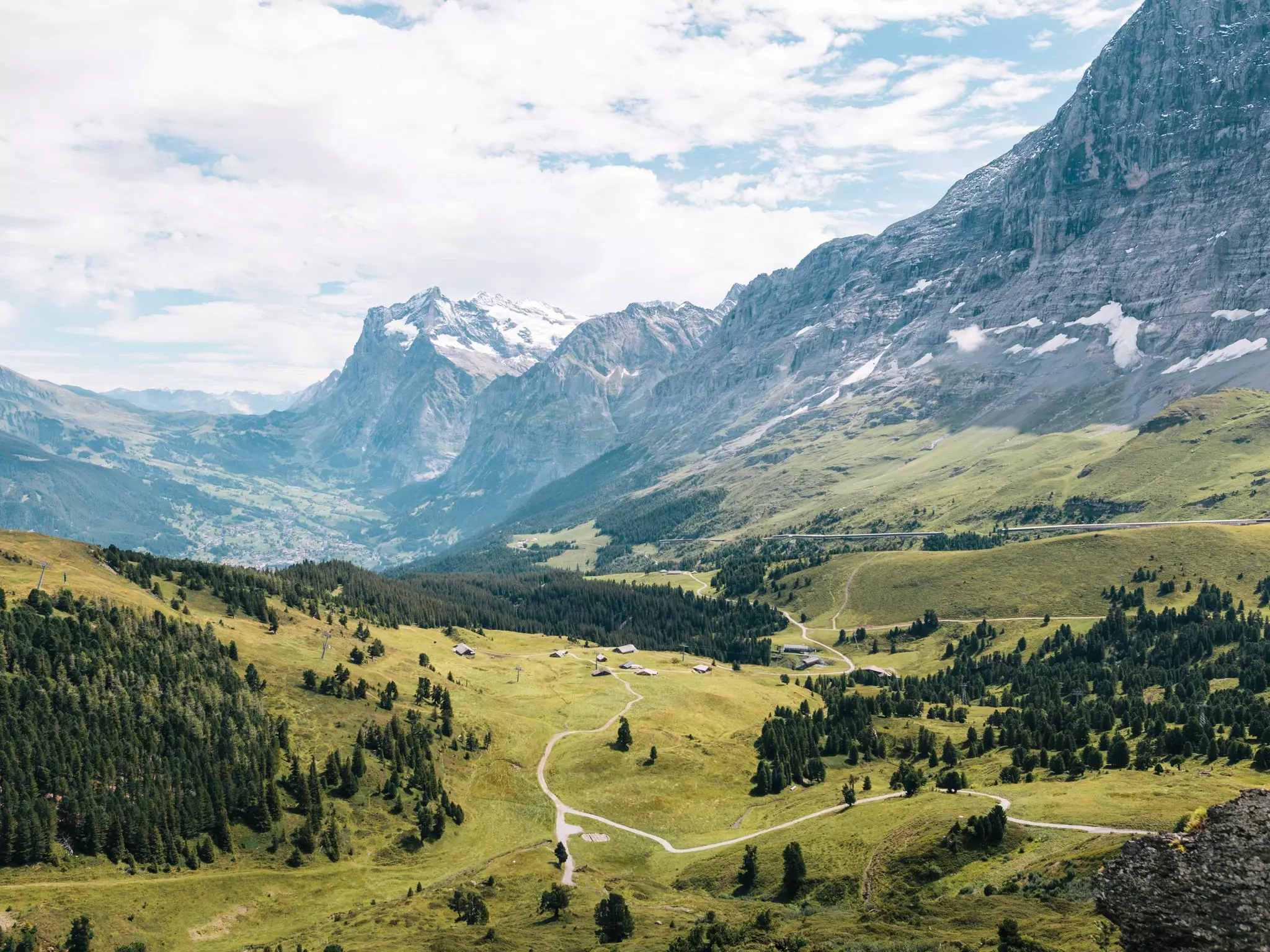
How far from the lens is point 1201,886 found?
44188 mm

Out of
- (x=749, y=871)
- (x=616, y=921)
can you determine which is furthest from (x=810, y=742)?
(x=616, y=921)

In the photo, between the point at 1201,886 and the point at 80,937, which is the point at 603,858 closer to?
the point at 80,937

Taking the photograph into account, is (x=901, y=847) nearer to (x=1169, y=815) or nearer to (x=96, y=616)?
(x=1169, y=815)

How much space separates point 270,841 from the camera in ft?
387

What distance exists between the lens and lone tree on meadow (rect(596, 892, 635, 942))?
277 feet

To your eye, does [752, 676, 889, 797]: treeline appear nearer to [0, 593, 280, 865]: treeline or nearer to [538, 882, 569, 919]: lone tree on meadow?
[538, 882, 569, 919]: lone tree on meadow

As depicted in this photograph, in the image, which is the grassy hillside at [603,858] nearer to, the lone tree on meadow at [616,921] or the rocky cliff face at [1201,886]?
the lone tree on meadow at [616,921]

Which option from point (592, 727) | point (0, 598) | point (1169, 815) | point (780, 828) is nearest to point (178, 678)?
point (0, 598)

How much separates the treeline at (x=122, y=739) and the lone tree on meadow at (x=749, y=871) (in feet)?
218

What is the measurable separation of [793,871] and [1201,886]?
60763mm

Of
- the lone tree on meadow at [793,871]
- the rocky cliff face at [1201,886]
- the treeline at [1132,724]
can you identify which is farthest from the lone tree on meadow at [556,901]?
the treeline at [1132,724]

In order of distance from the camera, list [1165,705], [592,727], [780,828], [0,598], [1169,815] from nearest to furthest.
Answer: [1169,815] → [780,828] → [0,598] → [1165,705] → [592,727]

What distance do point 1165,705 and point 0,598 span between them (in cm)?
20320

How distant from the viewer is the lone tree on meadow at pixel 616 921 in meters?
84.6
